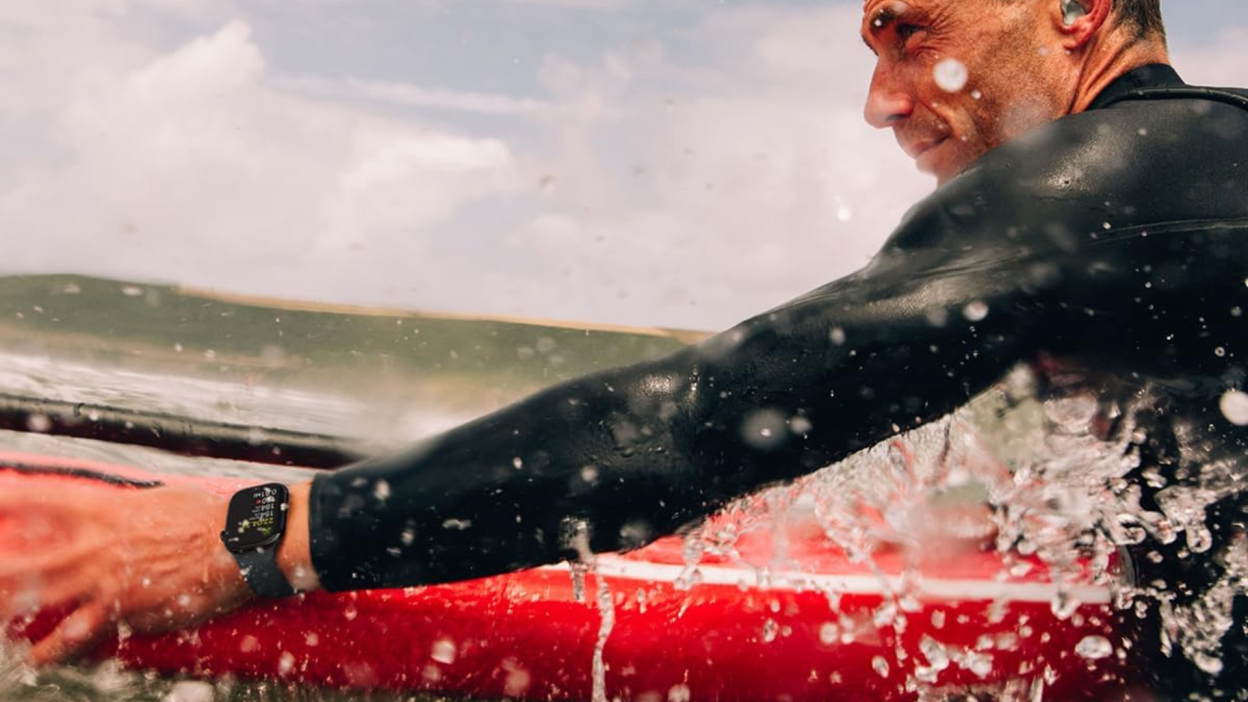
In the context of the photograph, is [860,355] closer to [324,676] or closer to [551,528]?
[551,528]

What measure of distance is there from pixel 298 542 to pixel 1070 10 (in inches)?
65.8

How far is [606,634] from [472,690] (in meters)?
0.30

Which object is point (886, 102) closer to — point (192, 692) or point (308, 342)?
point (192, 692)

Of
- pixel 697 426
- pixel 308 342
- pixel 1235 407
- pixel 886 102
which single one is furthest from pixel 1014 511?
pixel 308 342

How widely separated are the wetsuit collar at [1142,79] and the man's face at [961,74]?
0.14 m

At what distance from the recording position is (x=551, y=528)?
52.3 inches

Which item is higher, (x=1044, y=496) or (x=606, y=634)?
(x=1044, y=496)

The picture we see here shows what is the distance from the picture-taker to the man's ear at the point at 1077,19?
5.92 ft

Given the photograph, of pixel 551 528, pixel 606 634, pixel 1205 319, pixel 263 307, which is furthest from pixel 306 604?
pixel 263 307

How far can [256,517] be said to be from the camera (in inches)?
56.0

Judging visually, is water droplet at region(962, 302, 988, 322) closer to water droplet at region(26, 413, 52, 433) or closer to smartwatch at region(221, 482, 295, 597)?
smartwatch at region(221, 482, 295, 597)

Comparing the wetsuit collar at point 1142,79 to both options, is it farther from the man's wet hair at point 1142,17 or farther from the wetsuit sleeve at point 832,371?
the wetsuit sleeve at point 832,371

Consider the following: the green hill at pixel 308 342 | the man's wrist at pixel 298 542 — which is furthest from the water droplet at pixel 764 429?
the green hill at pixel 308 342

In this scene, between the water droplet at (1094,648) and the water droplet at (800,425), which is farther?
the water droplet at (1094,648)
